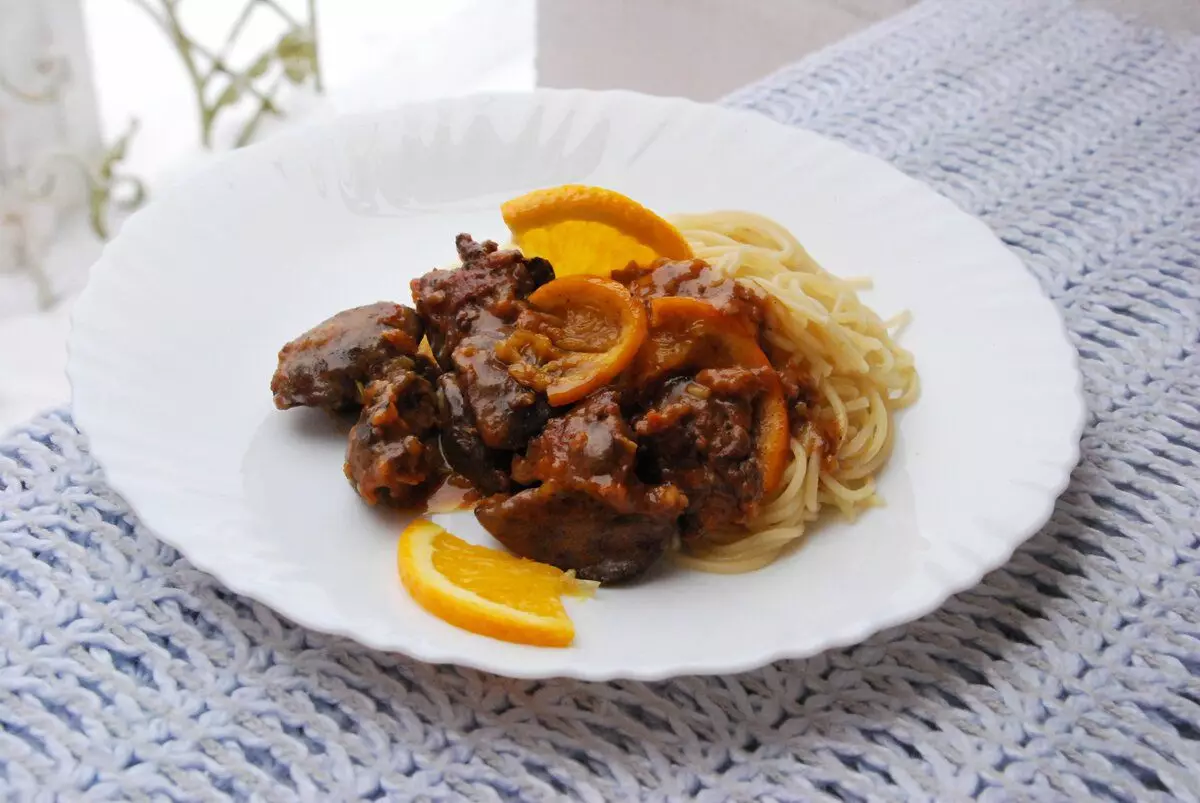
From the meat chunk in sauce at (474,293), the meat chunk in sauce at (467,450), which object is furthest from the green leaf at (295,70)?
the meat chunk in sauce at (467,450)

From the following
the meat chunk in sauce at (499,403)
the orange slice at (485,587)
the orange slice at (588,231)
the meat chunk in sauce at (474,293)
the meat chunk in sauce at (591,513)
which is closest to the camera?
the orange slice at (485,587)

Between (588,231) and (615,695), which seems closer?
(615,695)

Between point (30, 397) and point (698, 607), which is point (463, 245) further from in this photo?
point (30, 397)

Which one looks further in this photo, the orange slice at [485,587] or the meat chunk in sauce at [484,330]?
the meat chunk in sauce at [484,330]

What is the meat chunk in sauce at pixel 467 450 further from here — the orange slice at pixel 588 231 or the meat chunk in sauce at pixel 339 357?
the orange slice at pixel 588 231

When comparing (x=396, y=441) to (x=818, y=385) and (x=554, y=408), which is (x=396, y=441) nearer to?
(x=554, y=408)

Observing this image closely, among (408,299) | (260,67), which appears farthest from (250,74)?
(408,299)

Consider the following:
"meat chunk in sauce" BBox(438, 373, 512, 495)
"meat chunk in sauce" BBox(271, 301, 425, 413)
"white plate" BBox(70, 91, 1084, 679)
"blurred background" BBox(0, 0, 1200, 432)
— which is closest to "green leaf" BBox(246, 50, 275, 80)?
"blurred background" BBox(0, 0, 1200, 432)
